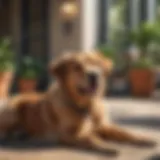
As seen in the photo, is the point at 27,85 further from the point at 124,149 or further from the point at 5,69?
the point at 124,149

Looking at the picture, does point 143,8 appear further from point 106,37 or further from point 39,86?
point 39,86

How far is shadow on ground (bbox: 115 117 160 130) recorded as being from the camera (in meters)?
4.14

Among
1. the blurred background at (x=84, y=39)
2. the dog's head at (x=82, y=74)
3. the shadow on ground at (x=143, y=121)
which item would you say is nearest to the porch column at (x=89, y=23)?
the blurred background at (x=84, y=39)

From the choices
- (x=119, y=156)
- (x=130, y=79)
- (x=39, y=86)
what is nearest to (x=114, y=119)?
(x=119, y=156)

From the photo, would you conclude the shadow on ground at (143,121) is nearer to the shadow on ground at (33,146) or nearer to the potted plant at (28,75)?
the shadow on ground at (33,146)

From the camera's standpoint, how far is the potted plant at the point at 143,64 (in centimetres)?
650

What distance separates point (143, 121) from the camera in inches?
172

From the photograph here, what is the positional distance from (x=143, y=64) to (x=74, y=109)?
10.8 ft

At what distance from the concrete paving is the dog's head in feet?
1.24

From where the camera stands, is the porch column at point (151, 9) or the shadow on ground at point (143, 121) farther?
the porch column at point (151, 9)

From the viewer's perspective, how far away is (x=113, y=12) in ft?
23.8

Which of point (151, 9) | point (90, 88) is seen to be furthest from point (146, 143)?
point (151, 9)

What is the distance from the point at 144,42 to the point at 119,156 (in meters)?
3.82

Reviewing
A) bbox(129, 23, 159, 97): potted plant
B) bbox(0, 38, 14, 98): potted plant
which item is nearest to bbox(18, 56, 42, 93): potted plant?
bbox(0, 38, 14, 98): potted plant
